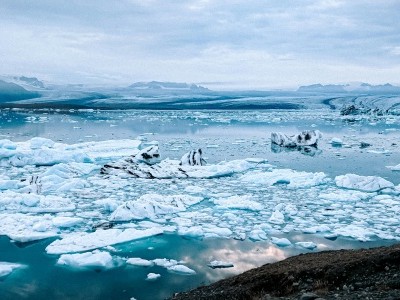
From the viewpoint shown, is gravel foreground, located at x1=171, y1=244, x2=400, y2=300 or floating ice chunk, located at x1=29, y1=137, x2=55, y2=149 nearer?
gravel foreground, located at x1=171, y1=244, x2=400, y2=300

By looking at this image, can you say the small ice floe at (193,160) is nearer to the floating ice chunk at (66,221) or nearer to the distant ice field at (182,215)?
the distant ice field at (182,215)

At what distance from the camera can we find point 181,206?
357 inches

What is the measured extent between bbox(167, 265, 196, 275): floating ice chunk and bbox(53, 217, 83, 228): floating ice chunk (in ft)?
7.93

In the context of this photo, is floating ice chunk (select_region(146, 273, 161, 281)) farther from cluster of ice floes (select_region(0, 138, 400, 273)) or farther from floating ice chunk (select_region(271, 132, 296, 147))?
floating ice chunk (select_region(271, 132, 296, 147))

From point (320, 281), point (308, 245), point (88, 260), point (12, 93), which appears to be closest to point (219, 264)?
point (308, 245)

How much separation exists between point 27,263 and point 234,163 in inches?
328

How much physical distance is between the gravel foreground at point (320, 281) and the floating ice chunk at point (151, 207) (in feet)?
10.3

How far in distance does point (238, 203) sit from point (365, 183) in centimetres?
355

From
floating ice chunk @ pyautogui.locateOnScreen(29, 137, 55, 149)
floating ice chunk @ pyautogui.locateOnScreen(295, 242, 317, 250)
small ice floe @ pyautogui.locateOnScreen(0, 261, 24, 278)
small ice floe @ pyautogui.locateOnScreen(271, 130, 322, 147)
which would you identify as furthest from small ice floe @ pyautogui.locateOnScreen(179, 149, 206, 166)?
small ice floe @ pyautogui.locateOnScreen(0, 261, 24, 278)

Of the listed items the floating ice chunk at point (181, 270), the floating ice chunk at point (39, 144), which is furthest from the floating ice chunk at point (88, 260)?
the floating ice chunk at point (39, 144)

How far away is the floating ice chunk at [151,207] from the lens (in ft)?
27.3

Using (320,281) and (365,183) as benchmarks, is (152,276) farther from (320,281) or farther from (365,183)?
(365,183)

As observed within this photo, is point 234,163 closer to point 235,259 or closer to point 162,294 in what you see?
point 235,259

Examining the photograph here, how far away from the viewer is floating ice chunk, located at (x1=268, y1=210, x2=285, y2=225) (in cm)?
820
